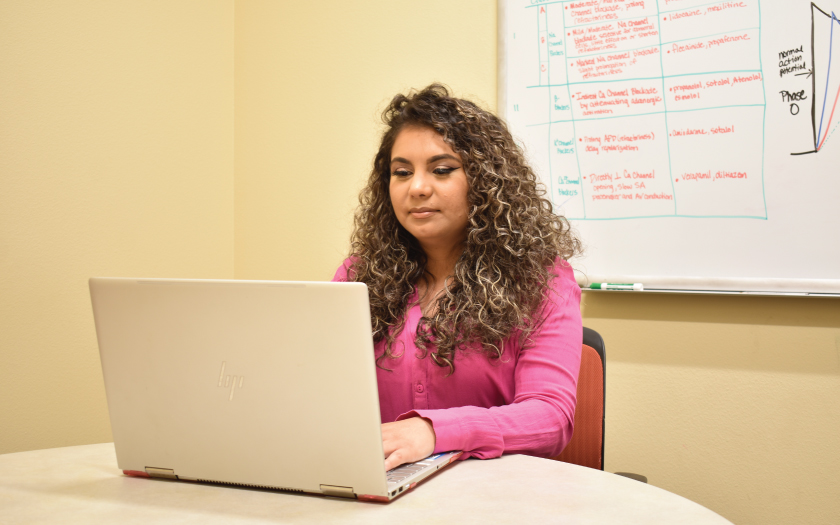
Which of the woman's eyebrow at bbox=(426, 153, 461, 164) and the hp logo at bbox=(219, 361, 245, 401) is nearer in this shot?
the hp logo at bbox=(219, 361, 245, 401)

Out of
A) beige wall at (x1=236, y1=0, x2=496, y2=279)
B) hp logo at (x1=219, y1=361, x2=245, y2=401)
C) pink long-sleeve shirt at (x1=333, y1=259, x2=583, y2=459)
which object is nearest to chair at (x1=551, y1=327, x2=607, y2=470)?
pink long-sleeve shirt at (x1=333, y1=259, x2=583, y2=459)

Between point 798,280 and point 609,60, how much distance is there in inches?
29.3

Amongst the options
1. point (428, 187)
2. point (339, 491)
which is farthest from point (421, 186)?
point (339, 491)

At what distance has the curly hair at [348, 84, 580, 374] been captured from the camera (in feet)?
4.05

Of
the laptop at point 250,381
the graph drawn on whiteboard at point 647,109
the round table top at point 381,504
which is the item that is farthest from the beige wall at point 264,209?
the laptop at point 250,381

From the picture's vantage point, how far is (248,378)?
76 centimetres

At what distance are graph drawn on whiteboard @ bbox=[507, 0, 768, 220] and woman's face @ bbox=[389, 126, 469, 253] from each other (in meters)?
0.53

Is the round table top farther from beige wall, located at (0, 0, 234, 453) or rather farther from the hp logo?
beige wall, located at (0, 0, 234, 453)

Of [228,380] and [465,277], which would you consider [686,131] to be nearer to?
[465,277]

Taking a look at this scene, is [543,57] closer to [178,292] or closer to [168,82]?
[168,82]

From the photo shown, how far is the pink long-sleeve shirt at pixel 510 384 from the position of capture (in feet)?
3.29

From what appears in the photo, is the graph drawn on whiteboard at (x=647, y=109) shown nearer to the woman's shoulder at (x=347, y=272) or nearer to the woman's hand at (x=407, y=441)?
the woman's shoulder at (x=347, y=272)

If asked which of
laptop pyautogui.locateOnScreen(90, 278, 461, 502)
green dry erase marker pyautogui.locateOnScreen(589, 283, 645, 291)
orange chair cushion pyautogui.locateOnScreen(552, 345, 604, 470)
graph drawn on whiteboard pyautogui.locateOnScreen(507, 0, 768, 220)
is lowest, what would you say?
orange chair cushion pyautogui.locateOnScreen(552, 345, 604, 470)

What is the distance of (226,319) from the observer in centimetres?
76
